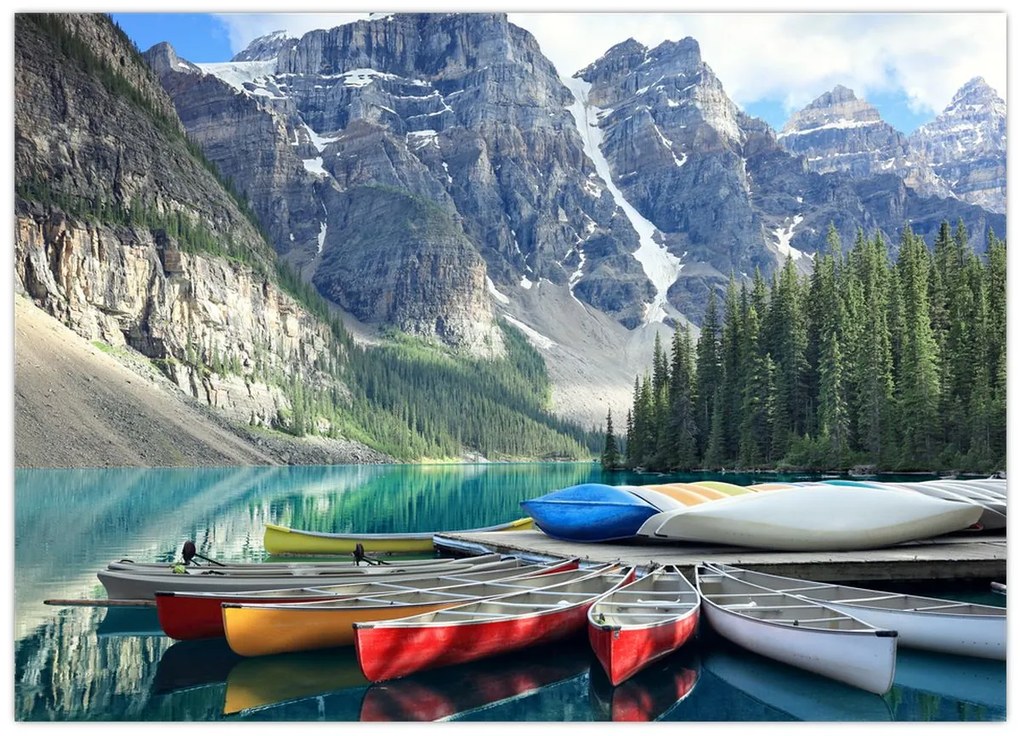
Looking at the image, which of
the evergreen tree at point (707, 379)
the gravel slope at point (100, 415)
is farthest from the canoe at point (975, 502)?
the gravel slope at point (100, 415)

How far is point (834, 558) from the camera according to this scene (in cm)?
2172

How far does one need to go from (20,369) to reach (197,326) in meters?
A: 60.1

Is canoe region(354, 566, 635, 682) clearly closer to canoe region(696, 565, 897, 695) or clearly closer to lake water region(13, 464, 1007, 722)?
lake water region(13, 464, 1007, 722)

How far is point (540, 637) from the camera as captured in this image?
15.8 meters

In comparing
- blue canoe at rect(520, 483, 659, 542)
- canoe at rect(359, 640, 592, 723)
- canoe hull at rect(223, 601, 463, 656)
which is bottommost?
canoe at rect(359, 640, 592, 723)

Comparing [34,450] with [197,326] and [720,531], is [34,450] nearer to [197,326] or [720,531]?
[197,326]

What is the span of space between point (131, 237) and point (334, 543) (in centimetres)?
14732

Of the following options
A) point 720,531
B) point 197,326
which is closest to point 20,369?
point 197,326

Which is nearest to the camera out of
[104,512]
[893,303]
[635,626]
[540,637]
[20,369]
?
[635,626]

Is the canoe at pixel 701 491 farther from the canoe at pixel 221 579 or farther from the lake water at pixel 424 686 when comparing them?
the canoe at pixel 221 579

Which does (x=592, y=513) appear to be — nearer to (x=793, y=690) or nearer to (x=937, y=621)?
(x=937, y=621)

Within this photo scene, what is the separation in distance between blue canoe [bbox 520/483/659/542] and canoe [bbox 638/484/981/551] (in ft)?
2.53

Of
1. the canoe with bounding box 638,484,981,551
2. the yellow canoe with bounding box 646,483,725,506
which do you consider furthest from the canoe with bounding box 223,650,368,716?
the yellow canoe with bounding box 646,483,725,506

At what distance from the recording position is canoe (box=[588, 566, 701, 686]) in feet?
45.6
